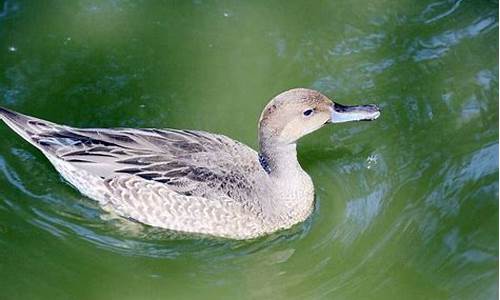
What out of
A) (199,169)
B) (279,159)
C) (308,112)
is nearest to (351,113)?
(308,112)

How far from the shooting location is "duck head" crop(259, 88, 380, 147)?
608cm

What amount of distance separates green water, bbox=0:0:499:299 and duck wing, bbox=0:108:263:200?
319mm

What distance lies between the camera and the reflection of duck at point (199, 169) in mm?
6211

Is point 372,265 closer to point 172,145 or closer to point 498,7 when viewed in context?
point 172,145

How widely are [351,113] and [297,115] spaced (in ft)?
1.30

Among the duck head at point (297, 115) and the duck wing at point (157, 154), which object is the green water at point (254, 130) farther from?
the duck head at point (297, 115)

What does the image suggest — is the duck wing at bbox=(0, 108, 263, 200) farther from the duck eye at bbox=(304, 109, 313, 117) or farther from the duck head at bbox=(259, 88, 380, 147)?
the duck eye at bbox=(304, 109, 313, 117)

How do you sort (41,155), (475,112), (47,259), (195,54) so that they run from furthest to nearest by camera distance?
1. (195,54)
2. (475,112)
3. (41,155)
4. (47,259)

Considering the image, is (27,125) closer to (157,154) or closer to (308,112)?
(157,154)

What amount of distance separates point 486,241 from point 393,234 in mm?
596

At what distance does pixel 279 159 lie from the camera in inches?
249

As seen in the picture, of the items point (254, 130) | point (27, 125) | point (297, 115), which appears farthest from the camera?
point (254, 130)

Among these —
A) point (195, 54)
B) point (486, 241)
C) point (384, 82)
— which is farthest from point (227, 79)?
point (486, 241)

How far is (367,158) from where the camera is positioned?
6.91 meters
